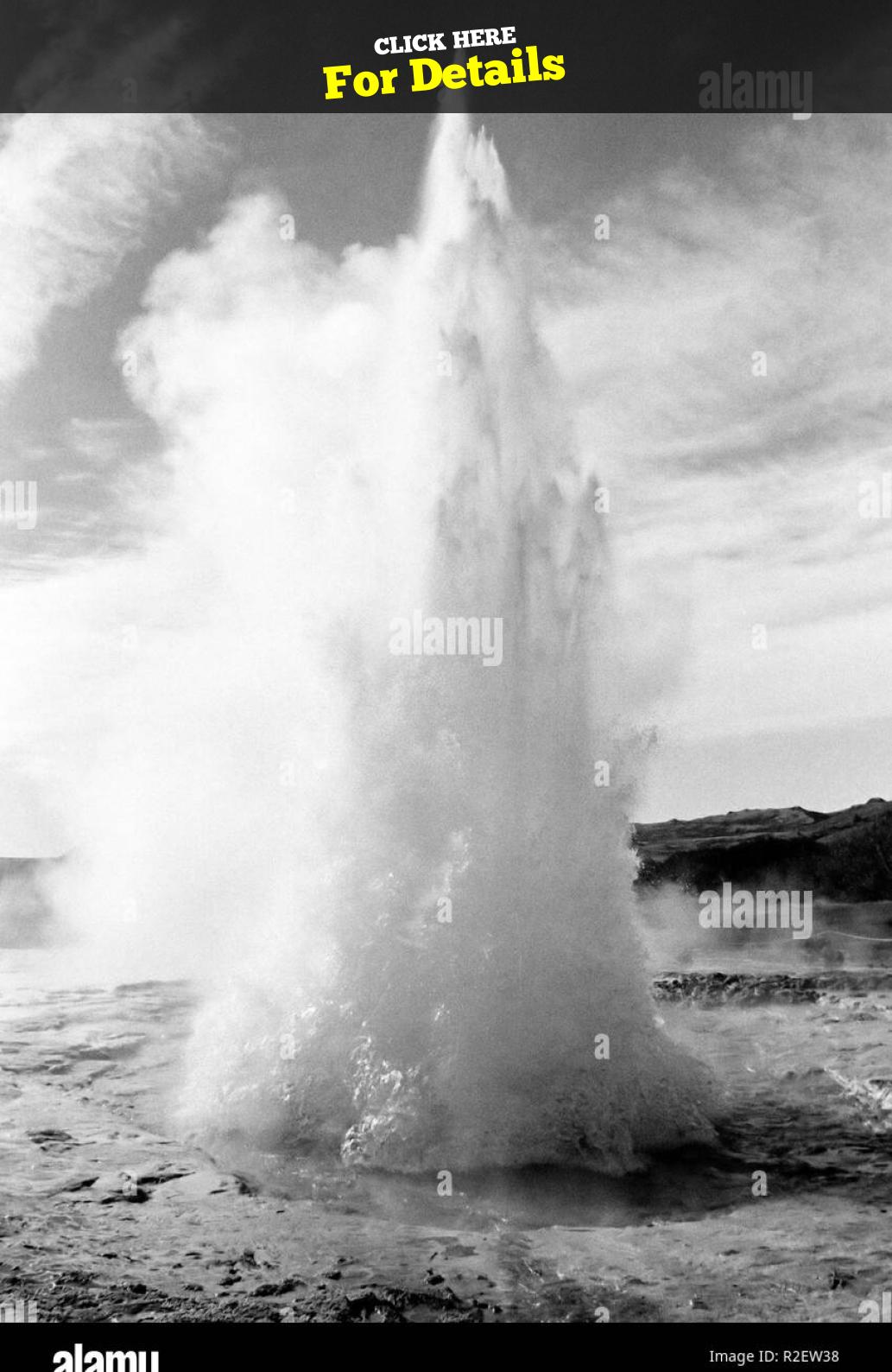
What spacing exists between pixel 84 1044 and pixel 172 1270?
609 cm

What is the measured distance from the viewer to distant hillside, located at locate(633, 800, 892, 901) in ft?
88.1

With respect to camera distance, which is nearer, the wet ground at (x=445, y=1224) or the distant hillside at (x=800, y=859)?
the wet ground at (x=445, y=1224)

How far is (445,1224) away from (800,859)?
23.6m

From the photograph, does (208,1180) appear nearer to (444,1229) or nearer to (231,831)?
(444,1229)

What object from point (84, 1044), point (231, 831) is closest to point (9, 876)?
point (231, 831)

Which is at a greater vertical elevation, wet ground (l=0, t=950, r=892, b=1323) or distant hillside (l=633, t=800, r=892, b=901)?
distant hillside (l=633, t=800, r=892, b=901)

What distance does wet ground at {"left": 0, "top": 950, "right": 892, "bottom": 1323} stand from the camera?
576 centimetres

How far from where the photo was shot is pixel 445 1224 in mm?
6656

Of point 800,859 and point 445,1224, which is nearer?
point 445,1224

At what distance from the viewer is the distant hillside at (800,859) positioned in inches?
1057

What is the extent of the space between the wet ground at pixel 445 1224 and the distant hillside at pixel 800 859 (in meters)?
17.6

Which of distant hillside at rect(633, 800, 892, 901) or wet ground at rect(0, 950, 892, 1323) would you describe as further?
distant hillside at rect(633, 800, 892, 901)

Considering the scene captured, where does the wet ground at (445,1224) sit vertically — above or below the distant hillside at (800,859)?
below

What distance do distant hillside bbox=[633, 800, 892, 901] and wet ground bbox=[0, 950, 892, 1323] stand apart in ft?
57.7
